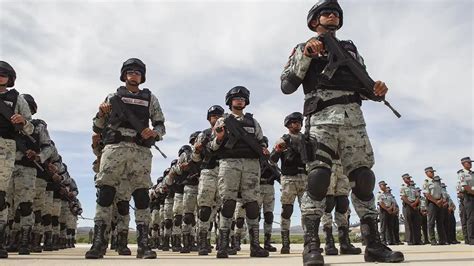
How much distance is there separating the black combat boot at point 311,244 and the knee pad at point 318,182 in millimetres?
201

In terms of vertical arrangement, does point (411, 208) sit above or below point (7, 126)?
below

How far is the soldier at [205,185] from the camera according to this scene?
795cm

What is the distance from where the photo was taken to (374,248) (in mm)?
3902

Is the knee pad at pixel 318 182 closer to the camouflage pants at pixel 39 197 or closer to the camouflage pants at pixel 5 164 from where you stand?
the camouflage pants at pixel 5 164

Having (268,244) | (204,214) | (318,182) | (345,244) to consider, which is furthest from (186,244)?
(318,182)

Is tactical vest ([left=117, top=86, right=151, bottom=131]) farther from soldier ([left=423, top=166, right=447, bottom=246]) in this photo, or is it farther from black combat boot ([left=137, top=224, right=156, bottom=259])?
soldier ([left=423, top=166, right=447, bottom=246])

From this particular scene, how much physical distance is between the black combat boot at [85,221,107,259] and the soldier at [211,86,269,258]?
1682mm

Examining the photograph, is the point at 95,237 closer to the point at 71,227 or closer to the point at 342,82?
the point at 342,82

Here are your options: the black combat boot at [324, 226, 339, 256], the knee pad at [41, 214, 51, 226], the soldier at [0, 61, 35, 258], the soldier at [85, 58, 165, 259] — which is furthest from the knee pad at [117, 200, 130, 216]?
the knee pad at [41, 214, 51, 226]

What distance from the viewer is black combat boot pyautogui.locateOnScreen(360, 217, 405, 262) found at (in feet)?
12.2

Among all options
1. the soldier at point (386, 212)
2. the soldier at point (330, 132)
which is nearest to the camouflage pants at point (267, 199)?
the soldier at point (330, 132)

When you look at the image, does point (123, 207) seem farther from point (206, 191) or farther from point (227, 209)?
point (206, 191)

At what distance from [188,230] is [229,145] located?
4122 millimetres

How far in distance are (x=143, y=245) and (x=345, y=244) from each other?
116 inches
